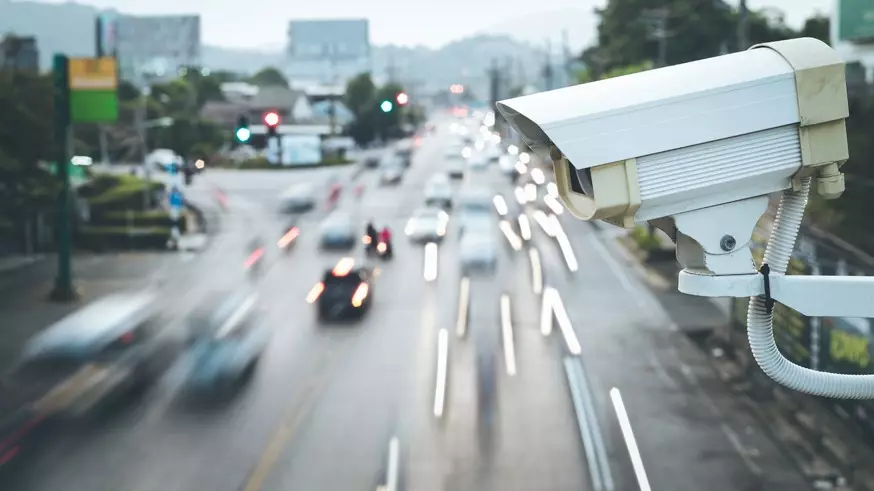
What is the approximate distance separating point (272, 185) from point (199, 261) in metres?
24.3

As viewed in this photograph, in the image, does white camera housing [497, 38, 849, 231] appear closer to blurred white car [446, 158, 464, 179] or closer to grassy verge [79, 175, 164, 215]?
grassy verge [79, 175, 164, 215]

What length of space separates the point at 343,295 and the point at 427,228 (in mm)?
13340

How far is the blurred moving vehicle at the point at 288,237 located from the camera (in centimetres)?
3756

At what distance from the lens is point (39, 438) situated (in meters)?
16.4

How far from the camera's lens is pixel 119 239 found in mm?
37375

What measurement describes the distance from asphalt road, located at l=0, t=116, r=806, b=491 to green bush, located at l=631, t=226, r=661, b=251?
447 cm

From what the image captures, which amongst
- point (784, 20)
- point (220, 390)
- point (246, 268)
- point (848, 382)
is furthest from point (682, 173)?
point (784, 20)

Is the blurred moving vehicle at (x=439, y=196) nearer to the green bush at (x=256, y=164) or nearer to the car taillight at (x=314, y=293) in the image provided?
the car taillight at (x=314, y=293)

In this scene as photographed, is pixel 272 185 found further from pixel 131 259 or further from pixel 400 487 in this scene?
pixel 400 487

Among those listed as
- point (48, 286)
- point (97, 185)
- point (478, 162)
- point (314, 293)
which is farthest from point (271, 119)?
point (478, 162)

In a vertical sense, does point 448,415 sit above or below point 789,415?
above

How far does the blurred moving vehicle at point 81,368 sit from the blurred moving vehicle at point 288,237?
12.5 metres

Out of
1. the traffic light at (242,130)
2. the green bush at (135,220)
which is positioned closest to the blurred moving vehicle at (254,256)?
the green bush at (135,220)

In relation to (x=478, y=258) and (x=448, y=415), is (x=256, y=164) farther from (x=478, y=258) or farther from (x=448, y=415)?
(x=448, y=415)
